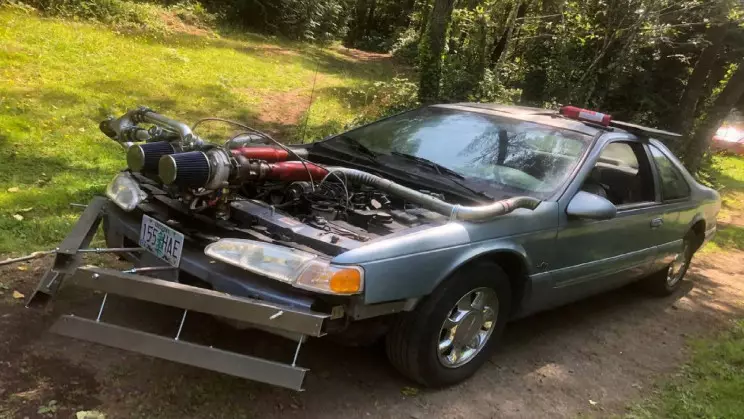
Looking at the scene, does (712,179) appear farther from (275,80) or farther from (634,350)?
(634,350)

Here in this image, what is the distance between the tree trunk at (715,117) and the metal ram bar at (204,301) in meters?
11.0

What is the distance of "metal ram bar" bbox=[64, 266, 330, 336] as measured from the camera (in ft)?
8.67

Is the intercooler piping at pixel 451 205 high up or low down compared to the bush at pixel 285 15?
up

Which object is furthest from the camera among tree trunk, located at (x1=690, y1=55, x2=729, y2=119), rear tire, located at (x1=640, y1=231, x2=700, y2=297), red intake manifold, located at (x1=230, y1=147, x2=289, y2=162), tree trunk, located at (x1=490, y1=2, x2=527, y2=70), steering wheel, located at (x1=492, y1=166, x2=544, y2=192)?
tree trunk, located at (x1=690, y1=55, x2=729, y2=119)

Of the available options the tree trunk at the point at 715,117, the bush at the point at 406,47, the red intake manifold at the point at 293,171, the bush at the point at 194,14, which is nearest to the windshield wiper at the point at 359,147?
the red intake manifold at the point at 293,171

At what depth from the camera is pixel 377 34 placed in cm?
2962

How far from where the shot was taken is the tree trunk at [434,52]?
9789mm

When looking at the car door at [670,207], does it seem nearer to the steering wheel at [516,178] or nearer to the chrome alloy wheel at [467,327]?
the steering wheel at [516,178]

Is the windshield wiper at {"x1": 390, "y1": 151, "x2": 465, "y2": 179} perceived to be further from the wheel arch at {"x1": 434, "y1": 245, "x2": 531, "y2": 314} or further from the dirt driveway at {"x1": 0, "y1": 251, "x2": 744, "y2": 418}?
the dirt driveway at {"x1": 0, "y1": 251, "x2": 744, "y2": 418}

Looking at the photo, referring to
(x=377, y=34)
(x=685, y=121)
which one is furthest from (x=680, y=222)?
(x=377, y=34)

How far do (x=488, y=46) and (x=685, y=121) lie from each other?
15.1 ft

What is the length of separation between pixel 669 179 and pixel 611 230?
4.05 ft

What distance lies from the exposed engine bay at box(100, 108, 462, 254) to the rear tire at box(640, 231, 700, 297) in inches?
120

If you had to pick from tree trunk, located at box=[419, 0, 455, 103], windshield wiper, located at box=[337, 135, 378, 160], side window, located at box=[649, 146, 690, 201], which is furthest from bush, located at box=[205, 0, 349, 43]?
side window, located at box=[649, 146, 690, 201]
